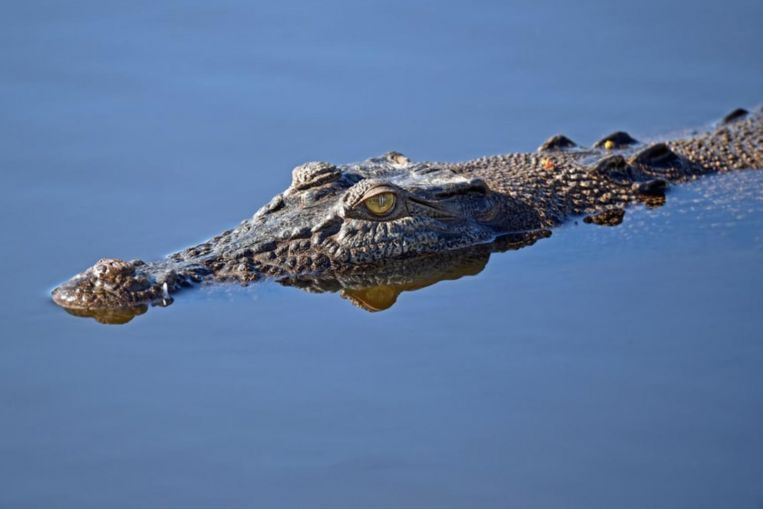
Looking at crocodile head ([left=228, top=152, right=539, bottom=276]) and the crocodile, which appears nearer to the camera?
the crocodile

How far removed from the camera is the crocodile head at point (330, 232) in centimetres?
941

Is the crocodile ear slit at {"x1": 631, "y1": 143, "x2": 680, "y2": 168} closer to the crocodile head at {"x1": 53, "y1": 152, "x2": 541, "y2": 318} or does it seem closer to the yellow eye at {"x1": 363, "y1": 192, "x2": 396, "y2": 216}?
the crocodile head at {"x1": 53, "y1": 152, "x2": 541, "y2": 318}

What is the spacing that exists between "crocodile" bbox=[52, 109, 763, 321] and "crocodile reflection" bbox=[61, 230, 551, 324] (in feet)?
0.03

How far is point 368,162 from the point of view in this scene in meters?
10.3

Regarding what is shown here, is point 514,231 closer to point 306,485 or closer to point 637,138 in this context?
point 637,138

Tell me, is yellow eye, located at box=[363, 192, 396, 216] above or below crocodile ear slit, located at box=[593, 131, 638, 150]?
below

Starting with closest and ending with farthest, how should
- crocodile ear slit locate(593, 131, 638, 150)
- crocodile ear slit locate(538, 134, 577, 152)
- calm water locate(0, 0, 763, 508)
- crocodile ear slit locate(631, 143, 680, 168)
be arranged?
1. calm water locate(0, 0, 763, 508)
2. crocodile ear slit locate(631, 143, 680, 168)
3. crocodile ear slit locate(538, 134, 577, 152)
4. crocodile ear slit locate(593, 131, 638, 150)

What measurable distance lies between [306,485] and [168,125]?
6.09m

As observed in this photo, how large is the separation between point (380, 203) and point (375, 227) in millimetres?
184

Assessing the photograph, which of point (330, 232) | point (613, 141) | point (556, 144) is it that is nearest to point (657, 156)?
point (613, 141)

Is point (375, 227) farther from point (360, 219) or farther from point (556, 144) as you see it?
point (556, 144)

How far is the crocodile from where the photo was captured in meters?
9.20

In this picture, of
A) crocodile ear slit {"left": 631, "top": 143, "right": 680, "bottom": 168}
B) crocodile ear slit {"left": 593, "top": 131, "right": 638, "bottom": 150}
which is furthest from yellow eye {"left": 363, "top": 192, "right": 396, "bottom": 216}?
crocodile ear slit {"left": 593, "top": 131, "right": 638, "bottom": 150}

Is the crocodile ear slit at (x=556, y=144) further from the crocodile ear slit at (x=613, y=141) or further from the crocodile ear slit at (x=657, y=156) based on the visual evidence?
the crocodile ear slit at (x=657, y=156)
